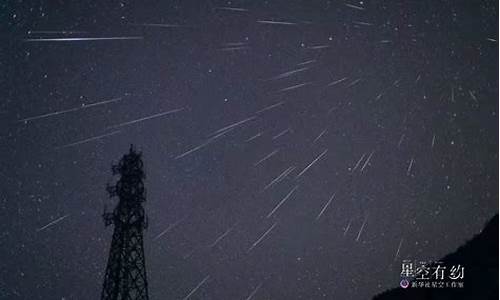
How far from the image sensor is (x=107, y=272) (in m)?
14.3

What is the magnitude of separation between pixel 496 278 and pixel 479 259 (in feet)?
9.69

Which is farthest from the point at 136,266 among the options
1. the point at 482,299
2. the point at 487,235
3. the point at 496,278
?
the point at 487,235

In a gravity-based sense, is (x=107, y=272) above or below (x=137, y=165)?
below

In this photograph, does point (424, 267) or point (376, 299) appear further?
point (376, 299)

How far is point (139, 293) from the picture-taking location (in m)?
14.3

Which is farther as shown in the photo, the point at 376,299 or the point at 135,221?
the point at 376,299

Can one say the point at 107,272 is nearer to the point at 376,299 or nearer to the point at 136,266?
the point at 136,266

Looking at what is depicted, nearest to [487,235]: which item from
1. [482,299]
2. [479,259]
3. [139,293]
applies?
[479,259]

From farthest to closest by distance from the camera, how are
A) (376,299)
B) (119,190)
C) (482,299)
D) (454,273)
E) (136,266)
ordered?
1. (376,299)
2. (119,190)
3. (136,266)
4. (482,299)
5. (454,273)

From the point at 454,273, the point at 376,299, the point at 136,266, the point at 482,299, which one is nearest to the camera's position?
the point at 454,273

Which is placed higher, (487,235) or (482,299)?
(482,299)

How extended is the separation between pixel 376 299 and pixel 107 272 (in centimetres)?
1196

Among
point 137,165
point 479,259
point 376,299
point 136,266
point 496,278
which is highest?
point 137,165

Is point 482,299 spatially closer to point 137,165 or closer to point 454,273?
point 454,273
